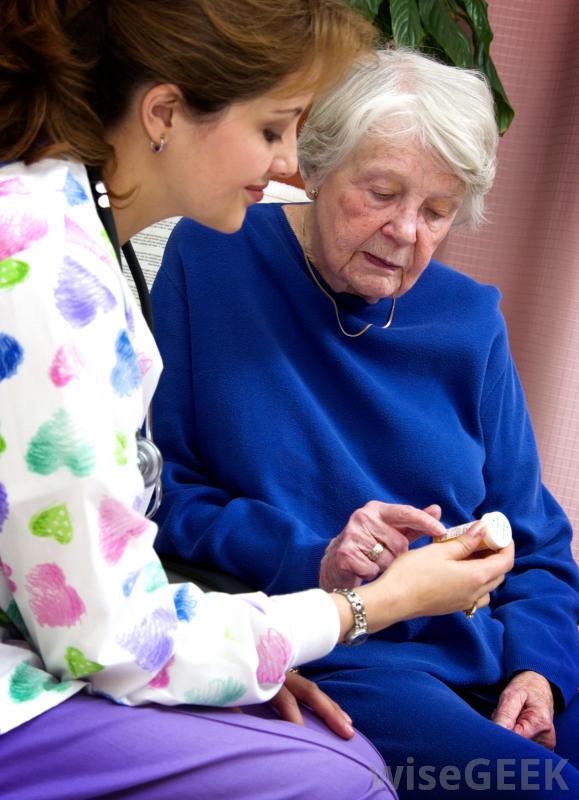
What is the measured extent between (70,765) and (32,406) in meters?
0.33

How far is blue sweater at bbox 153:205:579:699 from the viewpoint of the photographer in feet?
4.96

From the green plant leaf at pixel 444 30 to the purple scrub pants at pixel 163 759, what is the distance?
5.80 ft

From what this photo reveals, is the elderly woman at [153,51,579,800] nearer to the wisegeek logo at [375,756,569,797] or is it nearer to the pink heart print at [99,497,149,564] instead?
the wisegeek logo at [375,756,569,797]

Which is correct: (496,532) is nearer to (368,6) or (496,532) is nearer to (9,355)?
(9,355)

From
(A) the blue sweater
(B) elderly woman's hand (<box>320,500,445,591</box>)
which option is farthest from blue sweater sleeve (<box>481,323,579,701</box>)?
(B) elderly woman's hand (<box>320,500,445,591</box>)

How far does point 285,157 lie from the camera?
48.4 inches

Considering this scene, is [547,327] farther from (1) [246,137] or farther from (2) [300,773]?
(2) [300,773]

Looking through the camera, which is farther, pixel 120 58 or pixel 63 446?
pixel 120 58

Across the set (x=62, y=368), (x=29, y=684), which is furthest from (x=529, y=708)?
(x=62, y=368)

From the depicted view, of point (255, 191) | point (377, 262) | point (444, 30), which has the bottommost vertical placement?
point (377, 262)

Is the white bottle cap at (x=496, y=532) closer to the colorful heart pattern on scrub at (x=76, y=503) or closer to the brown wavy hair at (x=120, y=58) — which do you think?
the colorful heart pattern on scrub at (x=76, y=503)

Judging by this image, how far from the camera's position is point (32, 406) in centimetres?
86

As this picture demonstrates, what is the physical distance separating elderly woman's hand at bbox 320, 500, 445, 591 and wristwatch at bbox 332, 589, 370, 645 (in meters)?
0.20

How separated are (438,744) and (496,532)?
0.29 meters
